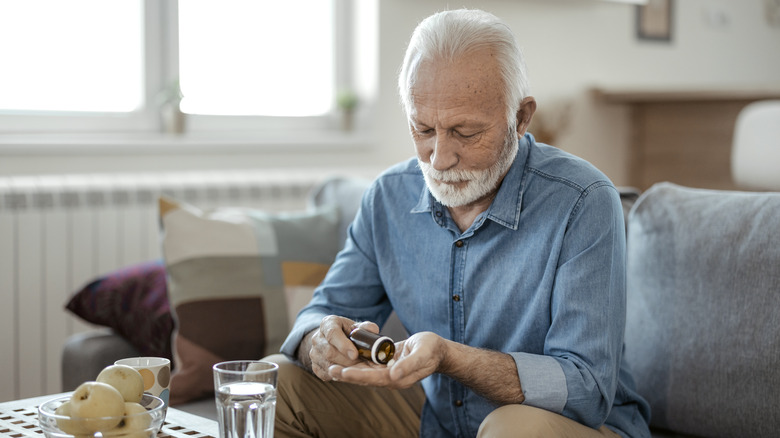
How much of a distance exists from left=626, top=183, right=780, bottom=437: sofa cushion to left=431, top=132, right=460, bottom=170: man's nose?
52cm

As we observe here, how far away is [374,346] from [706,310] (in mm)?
718

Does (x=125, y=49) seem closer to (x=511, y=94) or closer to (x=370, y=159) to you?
(x=370, y=159)

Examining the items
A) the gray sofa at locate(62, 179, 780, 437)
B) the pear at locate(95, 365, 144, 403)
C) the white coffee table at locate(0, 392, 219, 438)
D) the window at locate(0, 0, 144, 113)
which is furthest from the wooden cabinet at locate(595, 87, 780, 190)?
the pear at locate(95, 365, 144, 403)

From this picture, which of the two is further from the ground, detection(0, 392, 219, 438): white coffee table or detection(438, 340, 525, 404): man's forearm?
detection(438, 340, 525, 404): man's forearm

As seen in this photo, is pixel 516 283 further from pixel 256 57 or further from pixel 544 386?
pixel 256 57

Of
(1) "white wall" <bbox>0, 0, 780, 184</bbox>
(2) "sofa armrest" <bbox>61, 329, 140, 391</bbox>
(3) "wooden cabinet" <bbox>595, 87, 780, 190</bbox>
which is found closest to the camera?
(2) "sofa armrest" <bbox>61, 329, 140, 391</bbox>

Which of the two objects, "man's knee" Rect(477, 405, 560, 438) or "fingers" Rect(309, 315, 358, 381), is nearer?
"man's knee" Rect(477, 405, 560, 438)

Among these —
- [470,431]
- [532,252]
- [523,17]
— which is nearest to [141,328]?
[470,431]

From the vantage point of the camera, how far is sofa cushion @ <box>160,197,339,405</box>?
6.52 ft

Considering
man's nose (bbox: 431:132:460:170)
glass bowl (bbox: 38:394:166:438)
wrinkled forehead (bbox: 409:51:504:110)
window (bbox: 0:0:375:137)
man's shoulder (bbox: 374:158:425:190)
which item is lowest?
glass bowl (bbox: 38:394:166:438)

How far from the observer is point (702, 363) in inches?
65.0

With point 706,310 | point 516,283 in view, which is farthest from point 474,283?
point 706,310

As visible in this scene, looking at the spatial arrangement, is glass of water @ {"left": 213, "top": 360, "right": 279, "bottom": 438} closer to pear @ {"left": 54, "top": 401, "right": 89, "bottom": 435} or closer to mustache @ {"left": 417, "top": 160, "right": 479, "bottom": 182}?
pear @ {"left": 54, "top": 401, "right": 89, "bottom": 435}

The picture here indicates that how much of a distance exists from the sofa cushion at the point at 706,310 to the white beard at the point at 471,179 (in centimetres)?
43
